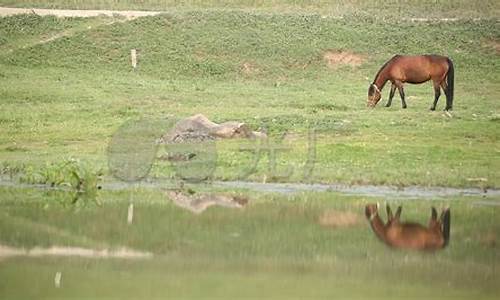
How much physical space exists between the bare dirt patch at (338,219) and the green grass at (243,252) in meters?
0.13

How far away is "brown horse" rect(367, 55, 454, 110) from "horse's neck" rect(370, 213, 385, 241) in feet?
43.6

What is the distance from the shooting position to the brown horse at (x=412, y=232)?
16.3 meters

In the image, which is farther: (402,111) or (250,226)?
(402,111)

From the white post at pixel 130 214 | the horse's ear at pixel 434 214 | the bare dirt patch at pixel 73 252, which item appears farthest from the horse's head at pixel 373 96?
the bare dirt patch at pixel 73 252

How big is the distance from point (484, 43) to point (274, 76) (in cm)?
758

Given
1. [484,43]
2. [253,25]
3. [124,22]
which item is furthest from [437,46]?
[124,22]

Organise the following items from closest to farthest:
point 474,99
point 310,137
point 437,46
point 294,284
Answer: point 294,284
point 310,137
point 474,99
point 437,46

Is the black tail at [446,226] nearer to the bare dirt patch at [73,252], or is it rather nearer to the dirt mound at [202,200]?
the dirt mound at [202,200]

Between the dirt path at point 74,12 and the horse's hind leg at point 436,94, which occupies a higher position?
the dirt path at point 74,12

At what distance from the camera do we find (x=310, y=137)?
83.7ft

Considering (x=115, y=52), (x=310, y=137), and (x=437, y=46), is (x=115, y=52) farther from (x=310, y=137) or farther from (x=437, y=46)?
(x=310, y=137)

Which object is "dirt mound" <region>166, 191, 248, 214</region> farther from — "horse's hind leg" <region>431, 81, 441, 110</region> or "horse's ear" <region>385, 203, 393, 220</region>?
"horse's hind leg" <region>431, 81, 441, 110</region>

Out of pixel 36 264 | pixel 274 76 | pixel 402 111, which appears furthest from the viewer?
pixel 274 76

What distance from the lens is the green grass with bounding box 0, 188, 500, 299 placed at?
1350cm
